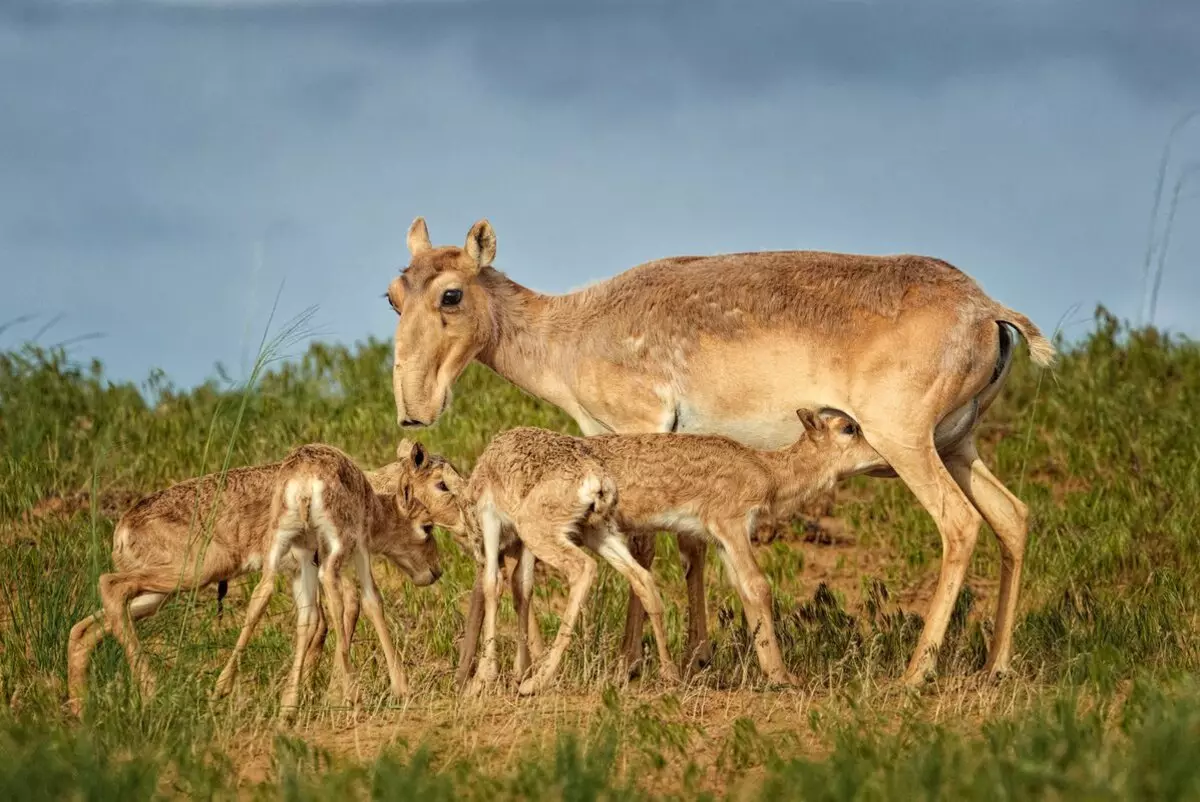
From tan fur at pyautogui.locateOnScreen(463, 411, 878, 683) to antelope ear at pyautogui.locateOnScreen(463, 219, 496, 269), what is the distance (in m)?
1.91

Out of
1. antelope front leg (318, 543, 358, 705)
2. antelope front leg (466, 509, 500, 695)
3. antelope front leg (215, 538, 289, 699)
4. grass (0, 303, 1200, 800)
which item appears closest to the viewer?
grass (0, 303, 1200, 800)

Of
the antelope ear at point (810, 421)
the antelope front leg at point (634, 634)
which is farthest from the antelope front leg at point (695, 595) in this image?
the antelope ear at point (810, 421)

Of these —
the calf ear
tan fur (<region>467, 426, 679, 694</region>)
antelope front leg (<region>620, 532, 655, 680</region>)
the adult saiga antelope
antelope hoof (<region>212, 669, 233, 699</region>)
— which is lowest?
antelope hoof (<region>212, 669, 233, 699</region>)

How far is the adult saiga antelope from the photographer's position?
9.19 meters

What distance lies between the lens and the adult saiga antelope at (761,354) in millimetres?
9188

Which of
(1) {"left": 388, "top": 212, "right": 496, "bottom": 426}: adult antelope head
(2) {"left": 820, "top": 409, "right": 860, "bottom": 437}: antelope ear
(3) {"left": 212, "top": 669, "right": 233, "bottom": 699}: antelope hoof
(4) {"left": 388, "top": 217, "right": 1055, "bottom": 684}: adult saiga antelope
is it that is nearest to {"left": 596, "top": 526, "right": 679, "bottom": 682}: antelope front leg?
(4) {"left": 388, "top": 217, "right": 1055, "bottom": 684}: adult saiga antelope

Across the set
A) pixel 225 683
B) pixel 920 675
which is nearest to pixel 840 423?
pixel 920 675

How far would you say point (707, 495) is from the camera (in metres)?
8.78

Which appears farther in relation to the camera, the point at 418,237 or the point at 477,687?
the point at 418,237

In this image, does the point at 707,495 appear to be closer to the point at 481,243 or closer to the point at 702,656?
the point at 702,656

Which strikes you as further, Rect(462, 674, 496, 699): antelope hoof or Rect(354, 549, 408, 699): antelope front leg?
Rect(354, 549, 408, 699): antelope front leg

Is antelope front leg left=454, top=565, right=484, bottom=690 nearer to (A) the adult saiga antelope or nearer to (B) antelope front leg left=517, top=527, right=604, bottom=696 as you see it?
(B) antelope front leg left=517, top=527, right=604, bottom=696

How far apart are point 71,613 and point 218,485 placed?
1319 mm

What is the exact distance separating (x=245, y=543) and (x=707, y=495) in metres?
2.64
